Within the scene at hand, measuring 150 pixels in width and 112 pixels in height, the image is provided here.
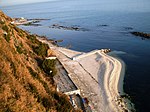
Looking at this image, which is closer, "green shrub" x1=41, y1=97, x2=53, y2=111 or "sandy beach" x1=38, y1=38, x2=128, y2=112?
"green shrub" x1=41, y1=97, x2=53, y2=111

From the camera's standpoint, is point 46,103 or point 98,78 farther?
point 98,78

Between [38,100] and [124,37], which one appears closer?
[38,100]

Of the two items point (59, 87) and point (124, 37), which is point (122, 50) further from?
point (59, 87)

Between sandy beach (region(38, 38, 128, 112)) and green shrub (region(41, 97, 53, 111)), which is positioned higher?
green shrub (region(41, 97, 53, 111))

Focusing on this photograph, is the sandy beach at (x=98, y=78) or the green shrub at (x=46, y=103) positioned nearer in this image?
the green shrub at (x=46, y=103)

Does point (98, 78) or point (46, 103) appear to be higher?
point (46, 103)

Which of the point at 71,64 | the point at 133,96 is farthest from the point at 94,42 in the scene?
the point at 133,96

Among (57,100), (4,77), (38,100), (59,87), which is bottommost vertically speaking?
(59,87)

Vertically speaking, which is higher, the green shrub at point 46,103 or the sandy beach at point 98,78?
the green shrub at point 46,103
